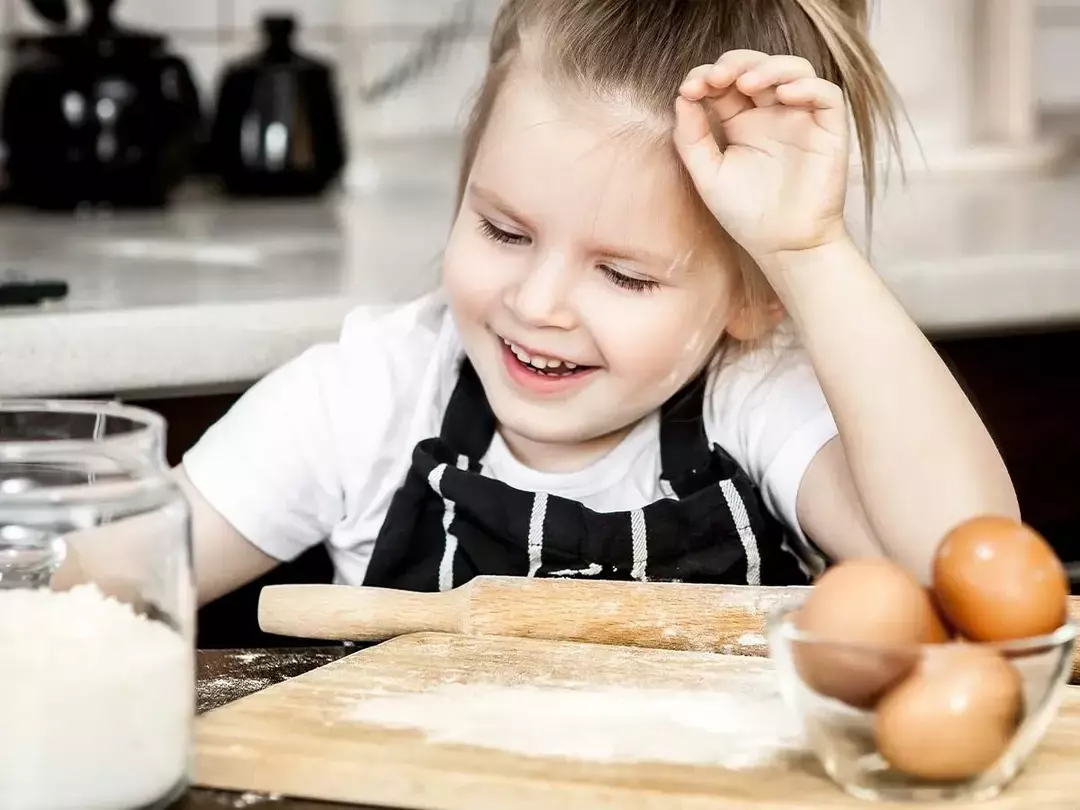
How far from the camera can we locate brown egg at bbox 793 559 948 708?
2.24 feet

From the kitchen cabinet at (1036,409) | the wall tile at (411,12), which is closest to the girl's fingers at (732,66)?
the kitchen cabinet at (1036,409)

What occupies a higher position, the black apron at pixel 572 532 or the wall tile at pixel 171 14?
the wall tile at pixel 171 14

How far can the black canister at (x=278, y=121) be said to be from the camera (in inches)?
78.4

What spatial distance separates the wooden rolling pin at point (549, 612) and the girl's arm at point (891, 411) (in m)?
0.16

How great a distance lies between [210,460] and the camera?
1.21 meters

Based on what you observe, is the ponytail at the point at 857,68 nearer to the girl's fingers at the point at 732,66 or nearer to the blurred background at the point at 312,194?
the girl's fingers at the point at 732,66

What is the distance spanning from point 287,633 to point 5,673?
1.04ft

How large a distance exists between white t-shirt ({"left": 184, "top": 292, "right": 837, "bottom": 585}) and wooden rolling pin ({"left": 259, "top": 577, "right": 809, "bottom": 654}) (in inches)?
9.9

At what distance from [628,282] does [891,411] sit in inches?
7.9

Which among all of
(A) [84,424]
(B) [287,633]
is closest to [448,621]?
(B) [287,633]

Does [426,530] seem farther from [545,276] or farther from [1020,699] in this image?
[1020,699]

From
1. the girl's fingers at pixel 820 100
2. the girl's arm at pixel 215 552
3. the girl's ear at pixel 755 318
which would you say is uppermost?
the girl's fingers at pixel 820 100

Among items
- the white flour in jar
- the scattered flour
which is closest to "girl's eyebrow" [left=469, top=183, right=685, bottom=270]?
the scattered flour

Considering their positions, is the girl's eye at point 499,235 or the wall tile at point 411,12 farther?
the wall tile at point 411,12
